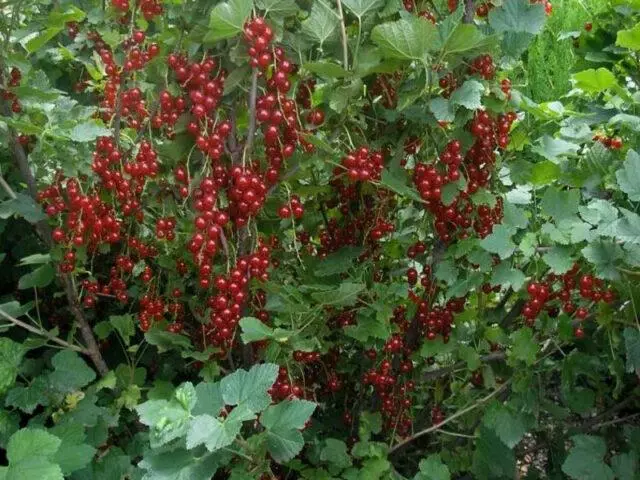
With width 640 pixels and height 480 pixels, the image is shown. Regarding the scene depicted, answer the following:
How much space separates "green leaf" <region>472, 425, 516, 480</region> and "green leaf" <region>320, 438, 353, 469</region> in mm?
272

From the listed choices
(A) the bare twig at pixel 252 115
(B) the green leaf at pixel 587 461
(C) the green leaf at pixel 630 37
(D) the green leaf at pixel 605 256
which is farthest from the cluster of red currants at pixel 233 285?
(C) the green leaf at pixel 630 37

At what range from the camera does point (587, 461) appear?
A: 4.48 feet

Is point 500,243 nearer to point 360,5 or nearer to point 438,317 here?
point 438,317

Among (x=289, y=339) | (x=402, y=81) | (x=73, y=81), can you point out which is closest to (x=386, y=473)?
(x=289, y=339)

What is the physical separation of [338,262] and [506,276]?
0.29m

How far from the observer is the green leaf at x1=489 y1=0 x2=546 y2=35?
4.03 feet

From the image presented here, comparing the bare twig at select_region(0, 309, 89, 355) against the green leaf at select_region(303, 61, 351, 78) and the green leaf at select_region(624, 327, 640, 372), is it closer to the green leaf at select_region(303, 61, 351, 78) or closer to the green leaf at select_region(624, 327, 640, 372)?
the green leaf at select_region(303, 61, 351, 78)

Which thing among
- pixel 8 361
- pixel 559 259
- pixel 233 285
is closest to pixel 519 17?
pixel 559 259

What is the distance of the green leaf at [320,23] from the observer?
115 cm

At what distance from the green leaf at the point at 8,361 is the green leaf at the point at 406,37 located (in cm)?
83

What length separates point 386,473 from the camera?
1.44 metres

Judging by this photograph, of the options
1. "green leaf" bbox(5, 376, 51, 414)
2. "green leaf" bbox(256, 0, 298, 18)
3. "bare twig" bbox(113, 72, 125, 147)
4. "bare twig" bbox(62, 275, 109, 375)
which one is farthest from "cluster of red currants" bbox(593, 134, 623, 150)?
"green leaf" bbox(5, 376, 51, 414)

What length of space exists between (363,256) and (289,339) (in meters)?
0.28

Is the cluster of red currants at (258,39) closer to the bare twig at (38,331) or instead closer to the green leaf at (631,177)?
the green leaf at (631,177)
